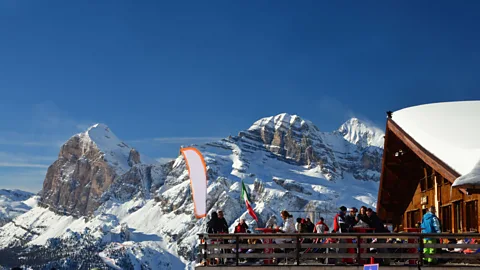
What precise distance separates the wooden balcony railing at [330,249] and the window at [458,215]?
447 cm

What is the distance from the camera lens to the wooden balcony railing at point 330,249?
14438 millimetres

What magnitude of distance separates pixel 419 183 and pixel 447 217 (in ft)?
10.9

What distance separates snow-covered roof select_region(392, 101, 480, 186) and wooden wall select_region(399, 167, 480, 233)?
1.46 meters

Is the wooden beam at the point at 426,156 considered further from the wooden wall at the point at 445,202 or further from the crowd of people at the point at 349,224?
the wooden wall at the point at 445,202

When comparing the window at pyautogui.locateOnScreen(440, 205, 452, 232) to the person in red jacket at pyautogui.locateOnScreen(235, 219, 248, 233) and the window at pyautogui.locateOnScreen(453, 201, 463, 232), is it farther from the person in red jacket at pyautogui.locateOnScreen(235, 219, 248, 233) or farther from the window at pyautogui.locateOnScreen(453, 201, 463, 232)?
the person in red jacket at pyautogui.locateOnScreen(235, 219, 248, 233)

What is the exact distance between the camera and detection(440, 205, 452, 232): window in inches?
822

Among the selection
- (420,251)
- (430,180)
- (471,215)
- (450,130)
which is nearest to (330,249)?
(420,251)

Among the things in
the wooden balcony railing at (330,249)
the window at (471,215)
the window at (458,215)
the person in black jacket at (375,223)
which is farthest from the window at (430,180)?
the person in black jacket at (375,223)

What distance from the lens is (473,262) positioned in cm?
1473

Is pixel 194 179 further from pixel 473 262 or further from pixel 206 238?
pixel 473 262

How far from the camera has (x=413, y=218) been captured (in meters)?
25.7

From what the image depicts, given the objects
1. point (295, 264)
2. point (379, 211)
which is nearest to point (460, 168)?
point (295, 264)

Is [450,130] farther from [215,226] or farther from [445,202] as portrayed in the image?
[215,226]

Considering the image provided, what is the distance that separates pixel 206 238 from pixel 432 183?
372 inches
